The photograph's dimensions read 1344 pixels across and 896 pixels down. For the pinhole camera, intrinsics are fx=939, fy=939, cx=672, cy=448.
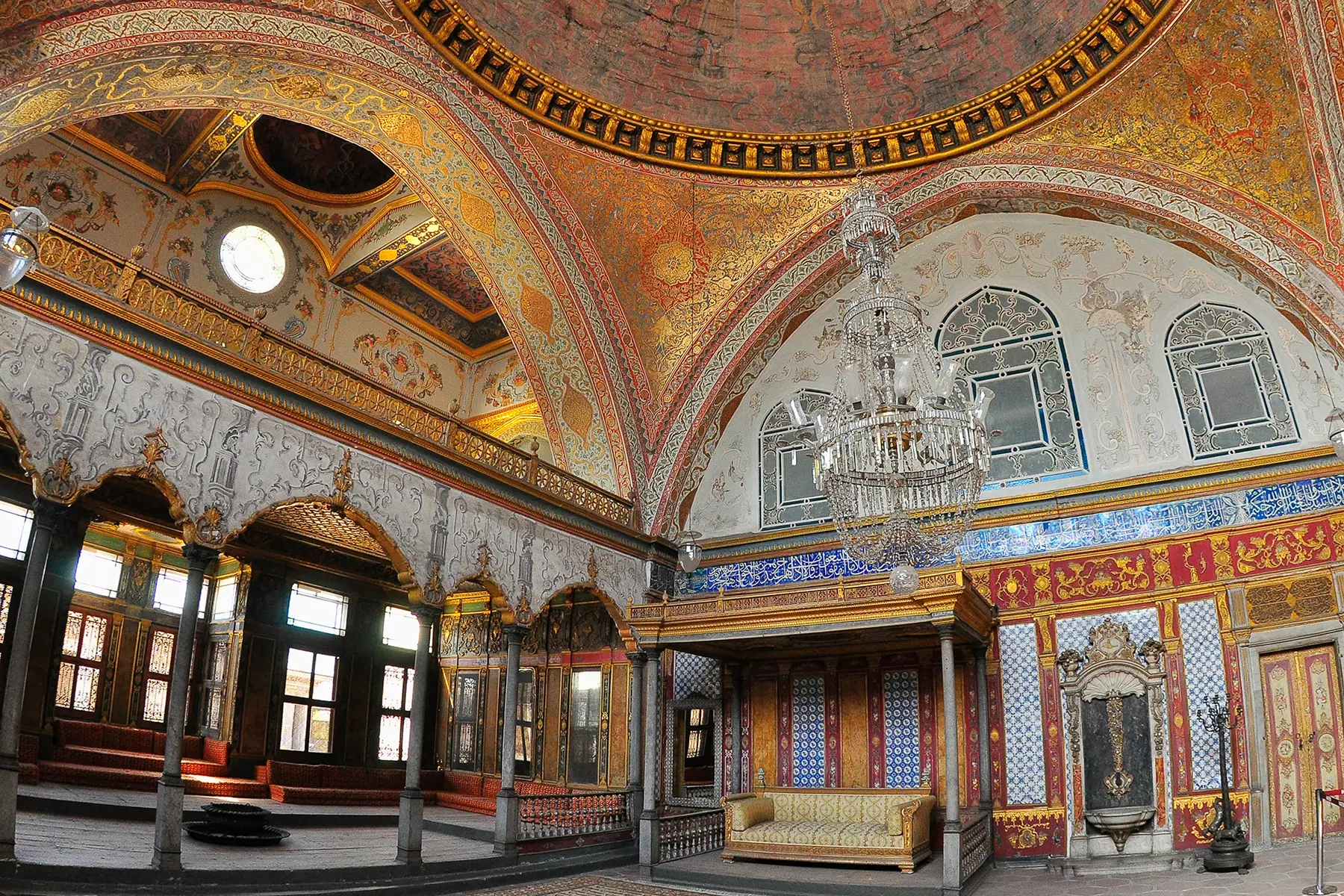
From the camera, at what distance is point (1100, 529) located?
11086mm

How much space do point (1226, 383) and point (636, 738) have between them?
26.7 ft

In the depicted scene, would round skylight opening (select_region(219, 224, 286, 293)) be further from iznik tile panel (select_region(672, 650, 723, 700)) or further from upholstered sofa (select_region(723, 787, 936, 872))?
upholstered sofa (select_region(723, 787, 936, 872))

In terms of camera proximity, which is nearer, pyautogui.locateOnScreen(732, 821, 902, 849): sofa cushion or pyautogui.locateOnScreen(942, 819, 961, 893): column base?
pyautogui.locateOnScreen(942, 819, 961, 893): column base

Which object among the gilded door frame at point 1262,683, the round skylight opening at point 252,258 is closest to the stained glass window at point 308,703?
the round skylight opening at point 252,258

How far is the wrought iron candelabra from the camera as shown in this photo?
883 cm

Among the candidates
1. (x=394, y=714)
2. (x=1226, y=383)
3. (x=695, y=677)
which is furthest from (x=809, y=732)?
(x=394, y=714)

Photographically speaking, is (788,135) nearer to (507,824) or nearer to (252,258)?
(252,258)

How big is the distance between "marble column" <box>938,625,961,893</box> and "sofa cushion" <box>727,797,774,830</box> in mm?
2487

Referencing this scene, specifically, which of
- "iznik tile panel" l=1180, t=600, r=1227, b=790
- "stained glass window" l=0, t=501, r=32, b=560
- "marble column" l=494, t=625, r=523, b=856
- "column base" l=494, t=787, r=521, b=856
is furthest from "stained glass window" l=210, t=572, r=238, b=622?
"iznik tile panel" l=1180, t=600, r=1227, b=790

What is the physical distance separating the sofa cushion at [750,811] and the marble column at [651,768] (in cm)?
89

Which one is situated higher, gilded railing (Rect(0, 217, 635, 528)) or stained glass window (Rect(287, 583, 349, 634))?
gilded railing (Rect(0, 217, 635, 528))

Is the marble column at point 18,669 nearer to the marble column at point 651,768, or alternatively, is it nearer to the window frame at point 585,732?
the marble column at point 651,768

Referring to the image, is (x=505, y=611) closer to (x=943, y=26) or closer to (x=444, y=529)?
(x=444, y=529)

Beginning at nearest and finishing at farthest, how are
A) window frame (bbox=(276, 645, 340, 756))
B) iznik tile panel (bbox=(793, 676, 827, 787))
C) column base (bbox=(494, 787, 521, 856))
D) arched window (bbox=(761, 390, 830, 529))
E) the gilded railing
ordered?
the gilded railing
column base (bbox=(494, 787, 521, 856))
iznik tile panel (bbox=(793, 676, 827, 787))
arched window (bbox=(761, 390, 830, 529))
window frame (bbox=(276, 645, 340, 756))
